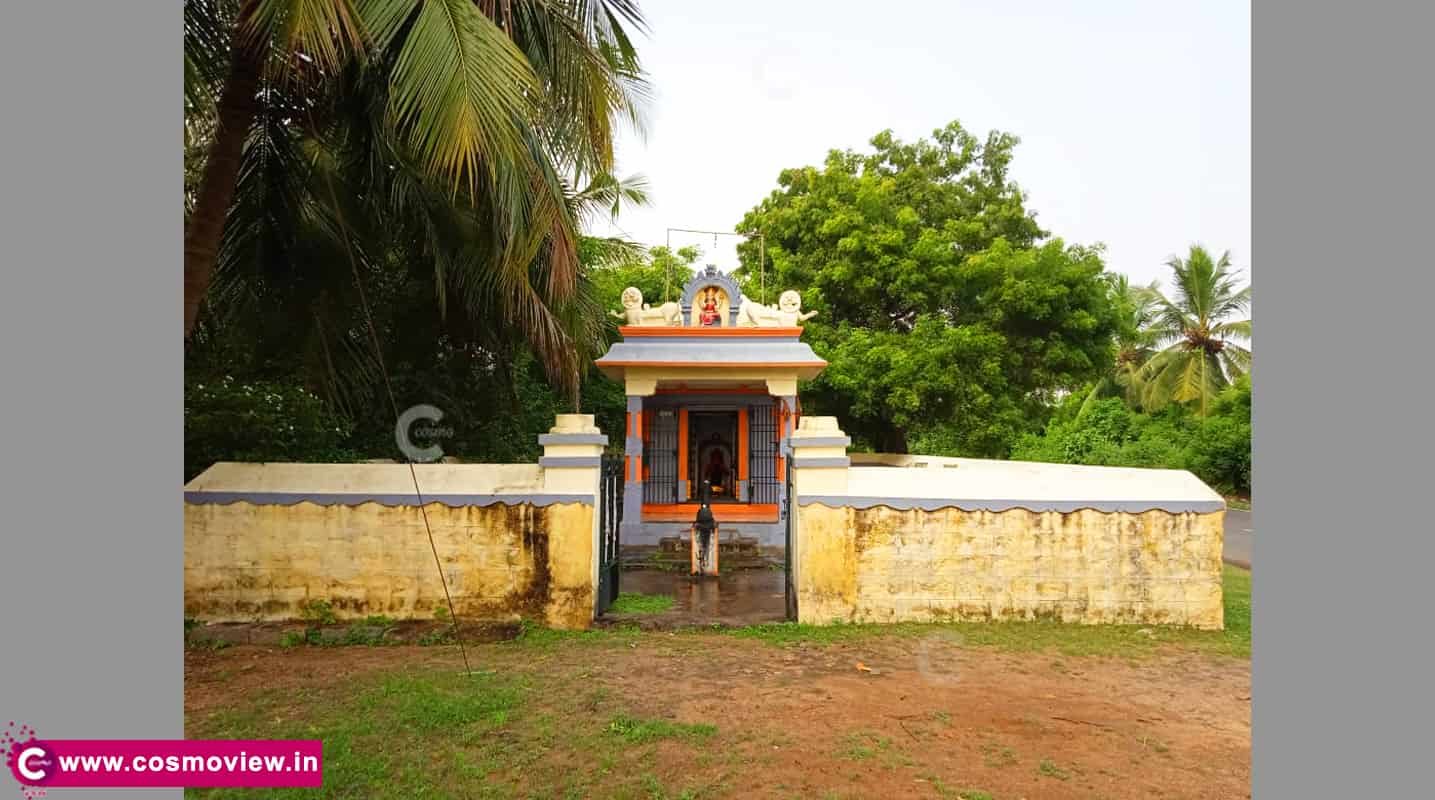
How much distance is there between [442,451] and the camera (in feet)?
40.1

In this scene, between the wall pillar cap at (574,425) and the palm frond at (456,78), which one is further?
the wall pillar cap at (574,425)

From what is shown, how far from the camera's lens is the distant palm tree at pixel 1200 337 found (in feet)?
72.9

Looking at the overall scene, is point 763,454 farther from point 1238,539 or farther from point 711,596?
point 1238,539

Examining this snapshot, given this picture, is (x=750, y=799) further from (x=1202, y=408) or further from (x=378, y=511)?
(x=1202, y=408)

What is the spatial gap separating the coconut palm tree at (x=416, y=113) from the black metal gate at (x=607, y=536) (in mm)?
1636

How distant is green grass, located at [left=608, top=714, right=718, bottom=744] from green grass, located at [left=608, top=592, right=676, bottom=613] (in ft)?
10.7

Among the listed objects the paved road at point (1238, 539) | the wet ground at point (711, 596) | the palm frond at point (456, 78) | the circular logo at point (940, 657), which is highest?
the palm frond at point (456, 78)

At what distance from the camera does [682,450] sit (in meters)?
14.8

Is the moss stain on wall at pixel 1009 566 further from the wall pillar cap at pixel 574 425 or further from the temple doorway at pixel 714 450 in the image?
the temple doorway at pixel 714 450

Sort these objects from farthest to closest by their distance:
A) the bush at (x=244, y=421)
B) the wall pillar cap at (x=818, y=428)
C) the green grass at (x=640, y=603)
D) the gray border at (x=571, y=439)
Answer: the green grass at (x=640, y=603), the bush at (x=244, y=421), the wall pillar cap at (x=818, y=428), the gray border at (x=571, y=439)

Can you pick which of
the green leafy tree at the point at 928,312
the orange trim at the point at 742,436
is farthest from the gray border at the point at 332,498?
the green leafy tree at the point at 928,312

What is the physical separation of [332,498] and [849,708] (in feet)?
16.5
